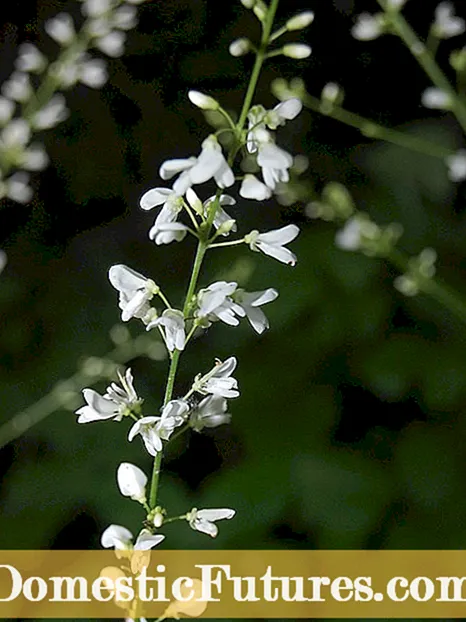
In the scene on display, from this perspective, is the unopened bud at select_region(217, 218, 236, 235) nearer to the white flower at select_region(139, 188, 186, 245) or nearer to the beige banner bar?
the white flower at select_region(139, 188, 186, 245)

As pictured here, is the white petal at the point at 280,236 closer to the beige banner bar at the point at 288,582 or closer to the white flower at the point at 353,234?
the white flower at the point at 353,234

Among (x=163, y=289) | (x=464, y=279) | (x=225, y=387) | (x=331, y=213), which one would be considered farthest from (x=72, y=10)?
(x=225, y=387)

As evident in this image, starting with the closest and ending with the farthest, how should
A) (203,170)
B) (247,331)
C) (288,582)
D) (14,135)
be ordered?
(203,170)
(14,135)
(288,582)
(247,331)

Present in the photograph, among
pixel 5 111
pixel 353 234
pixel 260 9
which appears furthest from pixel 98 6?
pixel 260 9

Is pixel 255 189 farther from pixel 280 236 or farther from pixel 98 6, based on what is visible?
pixel 98 6

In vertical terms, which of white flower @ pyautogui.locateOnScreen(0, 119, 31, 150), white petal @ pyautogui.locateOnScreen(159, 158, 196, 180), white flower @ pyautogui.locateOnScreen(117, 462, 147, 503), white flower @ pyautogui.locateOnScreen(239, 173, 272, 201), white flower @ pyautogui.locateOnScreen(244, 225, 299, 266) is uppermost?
white flower @ pyautogui.locateOnScreen(0, 119, 31, 150)

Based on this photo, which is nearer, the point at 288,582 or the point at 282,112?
the point at 282,112

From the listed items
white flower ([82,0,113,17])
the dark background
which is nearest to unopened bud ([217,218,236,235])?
white flower ([82,0,113,17])
